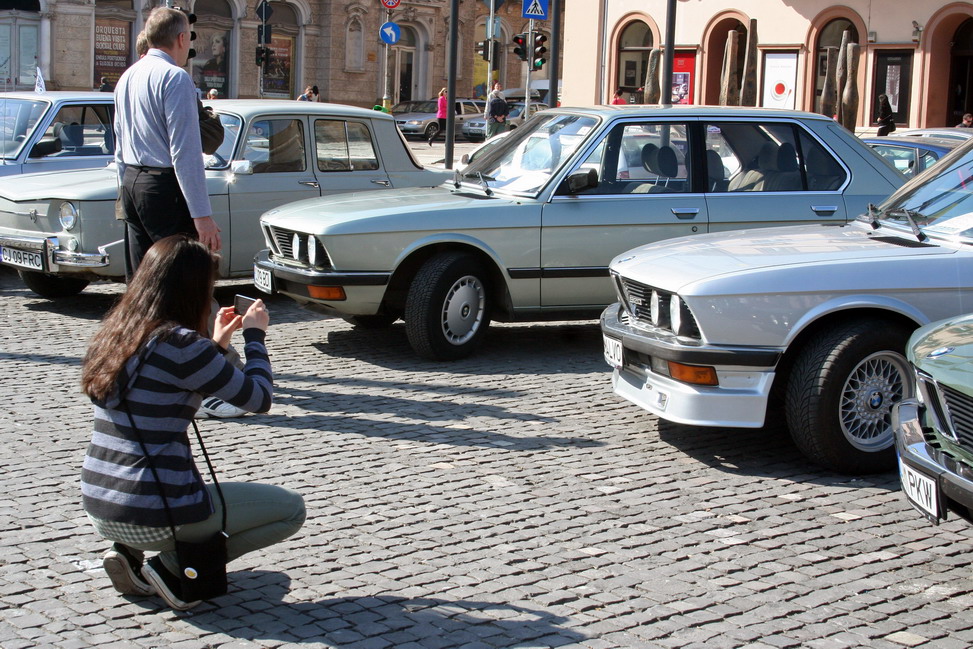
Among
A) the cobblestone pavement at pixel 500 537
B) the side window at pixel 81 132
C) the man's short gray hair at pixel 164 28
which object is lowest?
the cobblestone pavement at pixel 500 537

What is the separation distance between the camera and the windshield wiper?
19.4 feet

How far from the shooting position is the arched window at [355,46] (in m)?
49.2

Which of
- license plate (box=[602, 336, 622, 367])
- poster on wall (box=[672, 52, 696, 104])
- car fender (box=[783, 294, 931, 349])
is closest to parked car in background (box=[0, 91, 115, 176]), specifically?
license plate (box=[602, 336, 622, 367])

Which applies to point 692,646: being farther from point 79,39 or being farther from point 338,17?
point 338,17

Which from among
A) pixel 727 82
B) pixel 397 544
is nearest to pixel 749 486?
pixel 397 544

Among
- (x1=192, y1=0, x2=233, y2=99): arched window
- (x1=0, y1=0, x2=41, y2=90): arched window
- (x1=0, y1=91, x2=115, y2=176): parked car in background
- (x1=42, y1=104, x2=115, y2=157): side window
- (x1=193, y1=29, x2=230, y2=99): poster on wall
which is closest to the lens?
(x1=0, y1=91, x2=115, y2=176): parked car in background

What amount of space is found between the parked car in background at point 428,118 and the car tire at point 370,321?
32.8 meters

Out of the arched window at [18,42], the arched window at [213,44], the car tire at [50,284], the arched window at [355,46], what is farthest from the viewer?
the arched window at [355,46]

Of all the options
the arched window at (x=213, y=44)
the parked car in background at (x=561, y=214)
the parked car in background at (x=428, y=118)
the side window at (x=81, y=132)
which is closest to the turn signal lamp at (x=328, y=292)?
the parked car in background at (x=561, y=214)

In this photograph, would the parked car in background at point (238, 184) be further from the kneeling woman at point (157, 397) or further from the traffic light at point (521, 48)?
the traffic light at point (521, 48)

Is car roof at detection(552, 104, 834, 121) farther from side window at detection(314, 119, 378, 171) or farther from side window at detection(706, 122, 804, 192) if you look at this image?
side window at detection(314, 119, 378, 171)

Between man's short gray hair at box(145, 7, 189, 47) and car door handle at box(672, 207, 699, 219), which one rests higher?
man's short gray hair at box(145, 7, 189, 47)

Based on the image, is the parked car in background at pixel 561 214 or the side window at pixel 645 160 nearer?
the parked car in background at pixel 561 214

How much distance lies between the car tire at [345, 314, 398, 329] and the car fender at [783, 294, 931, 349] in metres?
3.86
